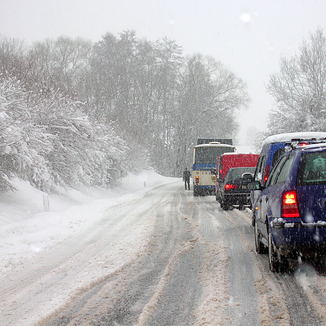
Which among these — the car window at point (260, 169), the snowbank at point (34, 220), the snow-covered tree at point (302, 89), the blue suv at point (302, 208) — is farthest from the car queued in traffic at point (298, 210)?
the snow-covered tree at point (302, 89)

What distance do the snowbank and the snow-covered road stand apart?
0.42 meters

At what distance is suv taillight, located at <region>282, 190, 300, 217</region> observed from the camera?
246 inches

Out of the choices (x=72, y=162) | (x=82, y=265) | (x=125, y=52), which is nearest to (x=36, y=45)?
(x=125, y=52)

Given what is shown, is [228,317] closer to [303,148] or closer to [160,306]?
[160,306]

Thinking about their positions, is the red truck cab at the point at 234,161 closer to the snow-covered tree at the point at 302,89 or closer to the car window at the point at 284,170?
the car window at the point at 284,170

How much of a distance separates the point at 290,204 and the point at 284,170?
92cm

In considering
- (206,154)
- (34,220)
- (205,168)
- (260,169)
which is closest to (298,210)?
(260,169)

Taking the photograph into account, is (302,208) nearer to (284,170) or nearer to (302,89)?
(284,170)

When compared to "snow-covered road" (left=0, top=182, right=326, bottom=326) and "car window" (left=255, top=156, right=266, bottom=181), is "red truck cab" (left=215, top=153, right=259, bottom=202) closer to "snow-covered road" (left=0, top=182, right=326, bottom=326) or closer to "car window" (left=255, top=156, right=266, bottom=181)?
"car window" (left=255, top=156, right=266, bottom=181)

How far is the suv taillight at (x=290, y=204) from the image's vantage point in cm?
625

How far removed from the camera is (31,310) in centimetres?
535

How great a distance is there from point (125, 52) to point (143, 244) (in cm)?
5400

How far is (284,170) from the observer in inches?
279

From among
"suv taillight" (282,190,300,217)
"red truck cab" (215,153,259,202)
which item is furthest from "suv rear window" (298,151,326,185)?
"red truck cab" (215,153,259,202)
